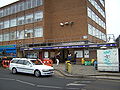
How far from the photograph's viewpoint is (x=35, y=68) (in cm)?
1401

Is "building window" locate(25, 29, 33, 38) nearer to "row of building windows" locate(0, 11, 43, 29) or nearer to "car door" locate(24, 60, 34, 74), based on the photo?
"row of building windows" locate(0, 11, 43, 29)

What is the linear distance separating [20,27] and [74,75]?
26.3 m

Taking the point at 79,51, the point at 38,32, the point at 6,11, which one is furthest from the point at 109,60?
the point at 6,11

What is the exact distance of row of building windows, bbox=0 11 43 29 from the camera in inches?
1330

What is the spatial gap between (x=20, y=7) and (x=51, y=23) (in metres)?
9.97

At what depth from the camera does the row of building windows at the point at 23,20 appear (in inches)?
1330

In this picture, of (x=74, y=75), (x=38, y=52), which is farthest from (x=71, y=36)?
(x=74, y=75)

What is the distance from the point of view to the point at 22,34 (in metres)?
36.7

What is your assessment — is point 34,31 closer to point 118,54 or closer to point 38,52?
point 38,52

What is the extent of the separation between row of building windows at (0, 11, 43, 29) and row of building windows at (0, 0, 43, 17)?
2050 millimetres

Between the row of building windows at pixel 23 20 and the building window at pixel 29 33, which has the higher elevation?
the row of building windows at pixel 23 20

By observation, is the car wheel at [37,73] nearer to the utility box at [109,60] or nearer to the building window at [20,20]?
the utility box at [109,60]

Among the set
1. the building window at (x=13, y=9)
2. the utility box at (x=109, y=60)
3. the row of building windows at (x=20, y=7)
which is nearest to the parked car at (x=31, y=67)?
the utility box at (x=109, y=60)

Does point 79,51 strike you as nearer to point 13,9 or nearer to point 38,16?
point 38,16
